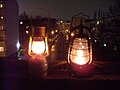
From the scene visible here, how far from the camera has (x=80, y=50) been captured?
2457 mm

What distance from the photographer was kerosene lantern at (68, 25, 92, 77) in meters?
2.42

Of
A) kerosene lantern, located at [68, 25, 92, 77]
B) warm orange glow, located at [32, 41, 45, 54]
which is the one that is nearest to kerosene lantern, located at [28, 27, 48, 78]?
warm orange glow, located at [32, 41, 45, 54]

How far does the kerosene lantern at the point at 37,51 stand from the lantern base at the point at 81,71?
261mm

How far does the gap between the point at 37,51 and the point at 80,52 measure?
0.40 metres

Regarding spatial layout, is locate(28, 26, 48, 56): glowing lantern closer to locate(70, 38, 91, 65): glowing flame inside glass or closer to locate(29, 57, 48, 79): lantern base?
locate(29, 57, 48, 79): lantern base

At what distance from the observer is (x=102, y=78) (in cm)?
262

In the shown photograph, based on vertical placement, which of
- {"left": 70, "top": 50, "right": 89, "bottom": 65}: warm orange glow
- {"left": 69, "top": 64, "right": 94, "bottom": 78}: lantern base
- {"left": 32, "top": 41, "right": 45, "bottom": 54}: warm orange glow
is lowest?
{"left": 69, "top": 64, "right": 94, "bottom": 78}: lantern base

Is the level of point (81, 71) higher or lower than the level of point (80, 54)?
lower

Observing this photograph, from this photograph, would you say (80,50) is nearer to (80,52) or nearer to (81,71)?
(80,52)

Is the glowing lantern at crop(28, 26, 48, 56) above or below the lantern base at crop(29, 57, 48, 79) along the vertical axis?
above

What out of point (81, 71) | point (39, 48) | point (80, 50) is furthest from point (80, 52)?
point (39, 48)

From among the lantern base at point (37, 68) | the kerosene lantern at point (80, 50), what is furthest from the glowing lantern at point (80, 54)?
the lantern base at point (37, 68)

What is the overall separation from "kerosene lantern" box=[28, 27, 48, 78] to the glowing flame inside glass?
263 mm

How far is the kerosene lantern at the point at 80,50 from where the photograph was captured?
242cm
